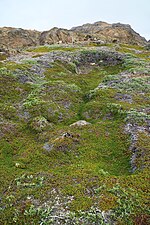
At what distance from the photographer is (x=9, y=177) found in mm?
16219

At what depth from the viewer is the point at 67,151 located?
19.7 metres

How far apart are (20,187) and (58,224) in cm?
381

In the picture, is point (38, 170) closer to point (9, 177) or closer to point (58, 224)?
point (9, 177)

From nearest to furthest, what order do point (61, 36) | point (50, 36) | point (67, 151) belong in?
point (67, 151)
point (61, 36)
point (50, 36)

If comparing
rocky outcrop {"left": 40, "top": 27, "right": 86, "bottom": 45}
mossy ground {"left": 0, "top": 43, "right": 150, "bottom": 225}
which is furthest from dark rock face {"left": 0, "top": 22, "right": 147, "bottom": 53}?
mossy ground {"left": 0, "top": 43, "right": 150, "bottom": 225}

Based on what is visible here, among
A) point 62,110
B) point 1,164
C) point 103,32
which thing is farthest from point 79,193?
point 103,32

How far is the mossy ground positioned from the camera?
45.7 feet

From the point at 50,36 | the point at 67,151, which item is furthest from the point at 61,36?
the point at 67,151

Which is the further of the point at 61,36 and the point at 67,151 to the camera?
the point at 61,36

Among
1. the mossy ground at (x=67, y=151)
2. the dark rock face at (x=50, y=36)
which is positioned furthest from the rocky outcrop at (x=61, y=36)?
the mossy ground at (x=67, y=151)

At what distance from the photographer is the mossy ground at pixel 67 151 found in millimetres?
13922

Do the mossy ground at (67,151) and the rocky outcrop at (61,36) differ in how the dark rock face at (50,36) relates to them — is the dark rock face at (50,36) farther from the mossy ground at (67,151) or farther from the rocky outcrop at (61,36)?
the mossy ground at (67,151)

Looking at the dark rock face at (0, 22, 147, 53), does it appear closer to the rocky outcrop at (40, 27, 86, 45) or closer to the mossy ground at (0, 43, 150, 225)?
the rocky outcrop at (40, 27, 86, 45)

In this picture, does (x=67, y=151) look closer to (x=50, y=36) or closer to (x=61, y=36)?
(x=61, y=36)
